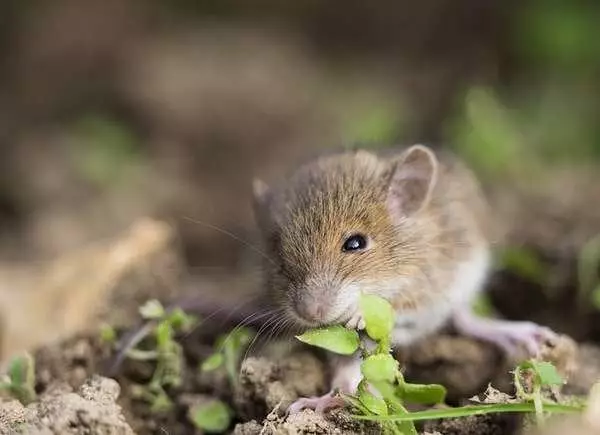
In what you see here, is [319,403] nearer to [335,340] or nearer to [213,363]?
[335,340]

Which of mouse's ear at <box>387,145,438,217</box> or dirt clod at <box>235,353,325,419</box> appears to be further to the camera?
mouse's ear at <box>387,145,438,217</box>

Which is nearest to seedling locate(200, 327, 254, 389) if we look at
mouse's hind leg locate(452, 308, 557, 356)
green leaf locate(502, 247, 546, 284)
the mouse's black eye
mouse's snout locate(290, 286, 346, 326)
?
mouse's snout locate(290, 286, 346, 326)

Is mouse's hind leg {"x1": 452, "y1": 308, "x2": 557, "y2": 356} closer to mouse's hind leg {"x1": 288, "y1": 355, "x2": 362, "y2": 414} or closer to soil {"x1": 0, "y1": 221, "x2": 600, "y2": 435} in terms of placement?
soil {"x1": 0, "y1": 221, "x2": 600, "y2": 435}

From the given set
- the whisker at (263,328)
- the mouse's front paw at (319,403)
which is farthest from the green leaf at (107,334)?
the mouse's front paw at (319,403)

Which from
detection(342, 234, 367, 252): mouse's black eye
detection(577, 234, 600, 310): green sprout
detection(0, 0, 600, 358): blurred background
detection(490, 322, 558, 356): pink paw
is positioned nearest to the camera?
detection(342, 234, 367, 252): mouse's black eye

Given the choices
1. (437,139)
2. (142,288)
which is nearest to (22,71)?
(437,139)

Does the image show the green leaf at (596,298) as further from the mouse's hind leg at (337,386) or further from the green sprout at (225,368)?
the green sprout at (225,368)

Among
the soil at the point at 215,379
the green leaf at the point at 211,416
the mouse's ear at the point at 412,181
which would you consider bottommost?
the green leaf at the point at 211,416
